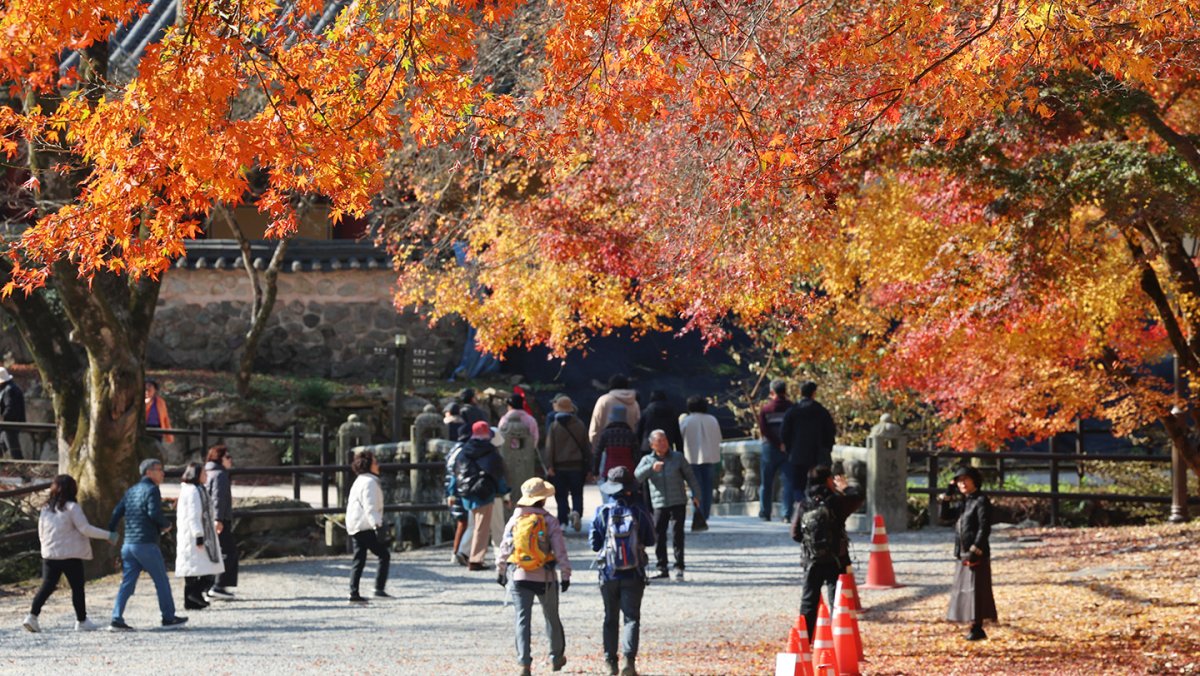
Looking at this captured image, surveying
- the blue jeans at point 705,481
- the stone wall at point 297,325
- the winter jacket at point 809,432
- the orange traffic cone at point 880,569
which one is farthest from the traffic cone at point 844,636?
the stone wall at point 297,325

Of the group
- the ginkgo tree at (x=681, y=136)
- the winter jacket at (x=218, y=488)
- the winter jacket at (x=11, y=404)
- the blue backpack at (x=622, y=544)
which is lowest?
the blue backpack at (x=622, y=544)

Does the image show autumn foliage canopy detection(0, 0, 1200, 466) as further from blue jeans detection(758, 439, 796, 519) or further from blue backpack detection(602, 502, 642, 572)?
blue backpack detection(602, 502, 642, 572)

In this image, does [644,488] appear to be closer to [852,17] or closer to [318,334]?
[852,17]

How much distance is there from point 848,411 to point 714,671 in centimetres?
1363

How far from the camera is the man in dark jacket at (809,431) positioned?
62.4ft

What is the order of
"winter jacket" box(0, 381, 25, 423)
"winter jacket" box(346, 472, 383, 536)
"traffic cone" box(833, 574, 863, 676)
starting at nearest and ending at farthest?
"traffic cone" box(833, 574, 863, 676) < "winter jacket" box(346, 472, 383, 536) < "winter jacket" box(0, 381, 25, 423)

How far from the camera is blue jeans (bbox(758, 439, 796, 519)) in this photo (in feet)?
65.3

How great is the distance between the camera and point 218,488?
15.2 meters

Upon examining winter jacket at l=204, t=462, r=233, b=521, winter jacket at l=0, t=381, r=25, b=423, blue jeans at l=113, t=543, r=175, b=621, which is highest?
winter jacket at l=0, t=381, r=25, b=423

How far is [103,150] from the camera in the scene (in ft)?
30.6

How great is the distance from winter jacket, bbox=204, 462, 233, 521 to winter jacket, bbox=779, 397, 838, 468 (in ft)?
23.3

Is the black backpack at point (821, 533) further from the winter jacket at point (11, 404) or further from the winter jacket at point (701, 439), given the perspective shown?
the winter jacket at point (11, 404)

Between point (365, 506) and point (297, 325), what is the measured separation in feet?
54.0

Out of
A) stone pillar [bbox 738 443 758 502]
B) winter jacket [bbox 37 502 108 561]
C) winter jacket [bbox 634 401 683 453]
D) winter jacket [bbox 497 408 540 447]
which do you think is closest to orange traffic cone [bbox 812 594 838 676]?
winter jacket [bbox 37 502 108 561]
